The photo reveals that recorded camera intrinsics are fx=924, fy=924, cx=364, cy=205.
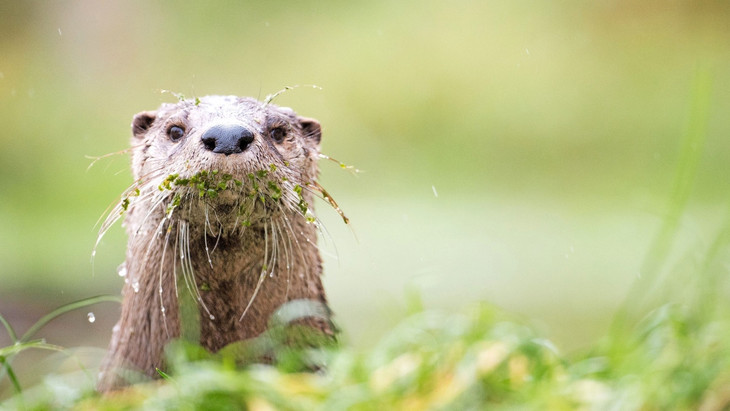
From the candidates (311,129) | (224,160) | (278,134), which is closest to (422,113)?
(311,129)

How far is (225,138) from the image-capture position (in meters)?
Result: 2.18

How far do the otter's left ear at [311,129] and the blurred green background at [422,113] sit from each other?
13.8ft

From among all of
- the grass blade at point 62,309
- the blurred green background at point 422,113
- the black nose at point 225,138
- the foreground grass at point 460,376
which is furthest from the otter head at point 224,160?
the blurred green background at point 422,113

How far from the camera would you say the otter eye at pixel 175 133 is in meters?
2.51

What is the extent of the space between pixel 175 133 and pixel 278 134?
29 centimetres

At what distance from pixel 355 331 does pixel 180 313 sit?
117 inches

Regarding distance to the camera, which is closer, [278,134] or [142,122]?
[278,134]

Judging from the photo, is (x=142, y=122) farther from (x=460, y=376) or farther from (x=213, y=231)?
(x=460, y=376)

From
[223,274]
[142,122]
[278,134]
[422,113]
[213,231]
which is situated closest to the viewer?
[213,231]

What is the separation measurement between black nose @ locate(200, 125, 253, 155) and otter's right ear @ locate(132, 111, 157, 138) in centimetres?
64

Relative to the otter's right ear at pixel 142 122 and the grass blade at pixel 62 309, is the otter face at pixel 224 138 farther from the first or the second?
the grass blade at pixel 62 309

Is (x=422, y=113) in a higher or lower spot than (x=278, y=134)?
higher

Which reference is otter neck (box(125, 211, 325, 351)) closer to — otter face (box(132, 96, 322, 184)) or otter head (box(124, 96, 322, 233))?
otter head (box(124, 96, 322, 233))

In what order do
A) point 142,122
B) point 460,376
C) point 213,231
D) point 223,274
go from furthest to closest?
point 142,122, point 223,274, point 213,231, point 460,376
